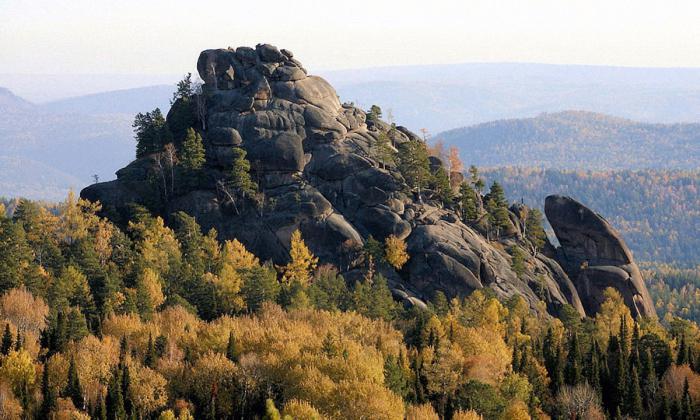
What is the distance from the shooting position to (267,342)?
92688 mm

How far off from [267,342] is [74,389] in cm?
2000

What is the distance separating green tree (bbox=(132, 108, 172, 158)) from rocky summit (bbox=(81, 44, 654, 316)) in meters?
2.05

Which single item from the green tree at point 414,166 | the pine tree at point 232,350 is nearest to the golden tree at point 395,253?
the green tree at point 414,166

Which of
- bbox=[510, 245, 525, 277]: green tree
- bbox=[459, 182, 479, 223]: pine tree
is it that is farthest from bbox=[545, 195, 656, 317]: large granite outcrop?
bbox=[459, 182, 479, 223]: pine tree

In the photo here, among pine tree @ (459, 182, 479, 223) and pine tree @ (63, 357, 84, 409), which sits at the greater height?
pine tree @ (459, 182, 479, 223)

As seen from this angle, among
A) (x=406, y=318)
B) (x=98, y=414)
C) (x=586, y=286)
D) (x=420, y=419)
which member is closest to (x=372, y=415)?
(x=420, y=419)

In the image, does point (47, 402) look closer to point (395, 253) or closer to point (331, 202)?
point (395, 253)

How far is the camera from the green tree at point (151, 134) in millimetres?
145375

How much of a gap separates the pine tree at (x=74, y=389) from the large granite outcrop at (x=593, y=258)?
3644 inches

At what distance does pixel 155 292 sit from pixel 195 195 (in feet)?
102

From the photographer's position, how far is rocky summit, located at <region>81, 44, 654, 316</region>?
430 feet

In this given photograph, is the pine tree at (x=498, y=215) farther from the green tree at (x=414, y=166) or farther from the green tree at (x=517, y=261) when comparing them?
the green tree at (x=414, y=166)

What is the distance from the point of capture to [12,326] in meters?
93.4

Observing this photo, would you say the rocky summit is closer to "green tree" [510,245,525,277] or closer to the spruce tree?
"green tree" [510,245,525,277]
